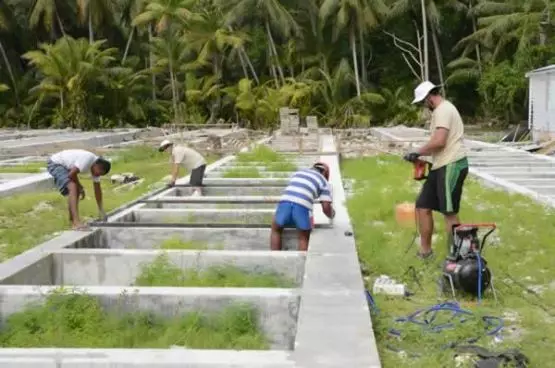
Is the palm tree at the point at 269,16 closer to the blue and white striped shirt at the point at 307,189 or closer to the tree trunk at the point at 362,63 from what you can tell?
the tree trunk at the point at 362,63

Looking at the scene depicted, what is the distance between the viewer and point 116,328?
475cm

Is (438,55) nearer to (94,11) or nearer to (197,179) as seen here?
(94,11)

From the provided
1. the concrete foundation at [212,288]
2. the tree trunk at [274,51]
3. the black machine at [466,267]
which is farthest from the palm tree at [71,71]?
the black machine at [466,267]

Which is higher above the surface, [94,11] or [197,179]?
[94,11]

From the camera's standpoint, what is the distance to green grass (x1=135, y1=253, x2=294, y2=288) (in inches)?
225

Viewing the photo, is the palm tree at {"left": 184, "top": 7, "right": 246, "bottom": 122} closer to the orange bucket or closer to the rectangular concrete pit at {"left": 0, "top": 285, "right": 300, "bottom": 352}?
the orange bucket

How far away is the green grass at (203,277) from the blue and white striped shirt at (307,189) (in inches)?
35.8

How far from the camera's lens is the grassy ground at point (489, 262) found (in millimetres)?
4238

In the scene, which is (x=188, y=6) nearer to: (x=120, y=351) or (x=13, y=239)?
(x=13, y=239)

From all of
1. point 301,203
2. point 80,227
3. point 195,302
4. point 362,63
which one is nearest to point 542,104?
point 362,63

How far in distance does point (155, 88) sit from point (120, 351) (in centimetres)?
3750

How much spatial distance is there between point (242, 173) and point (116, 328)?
8.27 meters

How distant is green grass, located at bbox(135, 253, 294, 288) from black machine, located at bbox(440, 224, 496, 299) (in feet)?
4.35

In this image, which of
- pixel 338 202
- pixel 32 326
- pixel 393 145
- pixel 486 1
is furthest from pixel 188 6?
pixel 32 326
